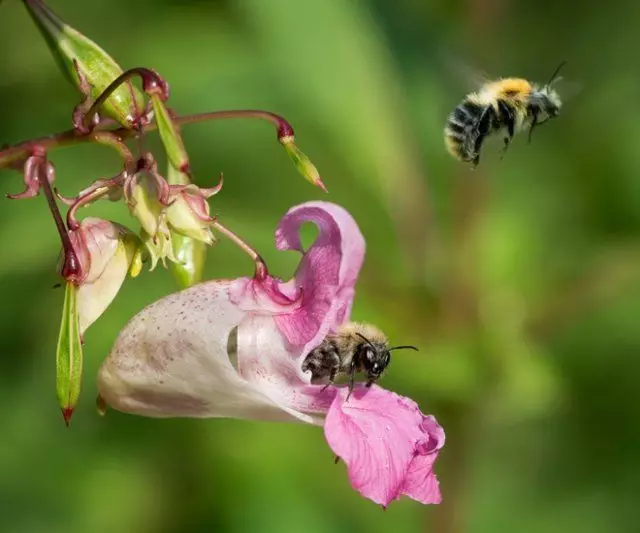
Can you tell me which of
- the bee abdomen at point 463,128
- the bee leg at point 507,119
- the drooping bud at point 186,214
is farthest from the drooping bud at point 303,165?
the bee leg at point 507,119

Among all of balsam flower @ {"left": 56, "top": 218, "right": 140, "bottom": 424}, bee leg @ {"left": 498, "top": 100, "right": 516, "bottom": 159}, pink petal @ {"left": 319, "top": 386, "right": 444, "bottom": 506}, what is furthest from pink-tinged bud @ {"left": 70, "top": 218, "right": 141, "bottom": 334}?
bee leg @ {"left": 498, "top": 100, "right": 516, "bottom": 159}

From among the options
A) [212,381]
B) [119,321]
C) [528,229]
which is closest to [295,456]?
[119,321]

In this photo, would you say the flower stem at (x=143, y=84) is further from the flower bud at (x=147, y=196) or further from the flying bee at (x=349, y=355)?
the flying bee at (x=349, y=355)

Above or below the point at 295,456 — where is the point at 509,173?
above

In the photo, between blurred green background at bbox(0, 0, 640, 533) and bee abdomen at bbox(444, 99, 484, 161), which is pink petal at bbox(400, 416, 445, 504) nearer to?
bee abdomen at bbox(444, 99, 484, 161)

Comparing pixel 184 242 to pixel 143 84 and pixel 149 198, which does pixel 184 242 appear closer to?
Result: pixel 149 198

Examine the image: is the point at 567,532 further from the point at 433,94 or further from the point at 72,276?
the point at 72,276

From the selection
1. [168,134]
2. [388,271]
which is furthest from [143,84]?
[388,271]

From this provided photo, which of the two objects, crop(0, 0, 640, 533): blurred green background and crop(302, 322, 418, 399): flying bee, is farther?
crop(0, 0, 640, 533): blurred green background
